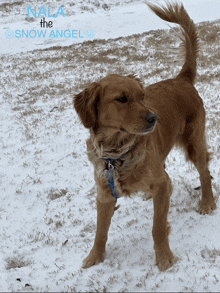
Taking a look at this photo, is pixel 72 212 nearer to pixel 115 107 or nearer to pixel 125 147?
pixel 125 147

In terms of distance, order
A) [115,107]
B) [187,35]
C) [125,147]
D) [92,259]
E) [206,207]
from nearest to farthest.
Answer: [115,107] → [125,147] → [92,259] → [206,207] → [187,35]

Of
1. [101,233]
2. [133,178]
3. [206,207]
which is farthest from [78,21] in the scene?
[133,178]

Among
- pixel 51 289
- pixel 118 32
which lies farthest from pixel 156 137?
pixel 118 32

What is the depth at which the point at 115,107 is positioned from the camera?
96.1 inches

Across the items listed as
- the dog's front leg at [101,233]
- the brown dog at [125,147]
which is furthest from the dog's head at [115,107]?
the dog's front leg at [101,233]

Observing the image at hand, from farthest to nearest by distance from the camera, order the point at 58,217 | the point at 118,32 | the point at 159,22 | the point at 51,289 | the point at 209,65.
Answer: the point at 159,22
the point at 118,32
the point at 209,65
the point at 58,217
the point at 51,289

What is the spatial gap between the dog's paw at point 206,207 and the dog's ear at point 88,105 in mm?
1562

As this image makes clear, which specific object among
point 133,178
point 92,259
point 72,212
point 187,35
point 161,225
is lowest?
point 72,212

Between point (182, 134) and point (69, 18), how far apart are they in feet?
80.2

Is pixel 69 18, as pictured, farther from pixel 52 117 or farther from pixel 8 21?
pixel 52 117

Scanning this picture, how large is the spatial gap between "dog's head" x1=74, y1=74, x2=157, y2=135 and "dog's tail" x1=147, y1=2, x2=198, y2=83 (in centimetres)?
130

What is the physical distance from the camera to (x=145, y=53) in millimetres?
12328

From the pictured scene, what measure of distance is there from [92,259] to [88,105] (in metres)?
1.44

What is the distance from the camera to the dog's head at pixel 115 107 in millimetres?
2363
